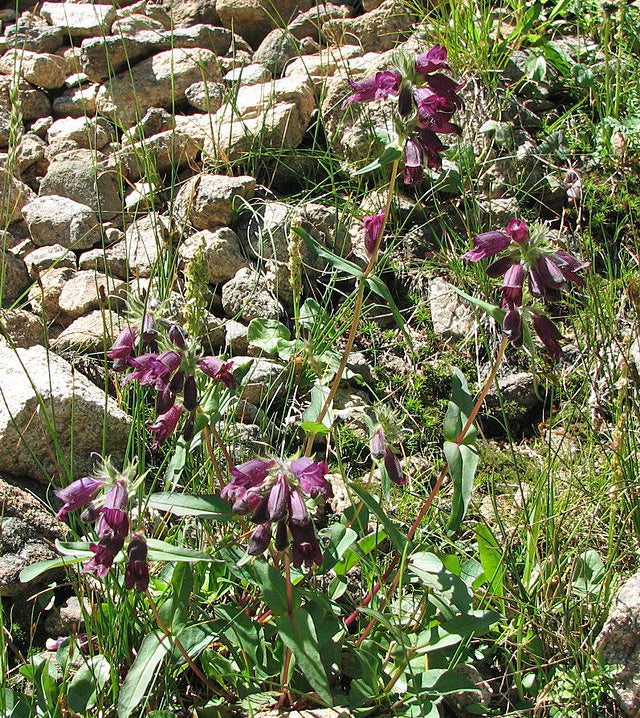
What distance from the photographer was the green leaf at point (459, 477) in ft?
7.66

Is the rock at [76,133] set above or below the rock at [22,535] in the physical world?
above

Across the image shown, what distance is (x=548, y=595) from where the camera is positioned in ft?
8.92

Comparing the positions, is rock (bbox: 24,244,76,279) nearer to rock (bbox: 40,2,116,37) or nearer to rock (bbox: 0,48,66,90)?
rock (bbox: 0,48,66,90)

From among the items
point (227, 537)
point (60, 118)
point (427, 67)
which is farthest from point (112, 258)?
point (427, 67)

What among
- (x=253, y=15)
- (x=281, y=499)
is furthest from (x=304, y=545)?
(x=253, y=15)

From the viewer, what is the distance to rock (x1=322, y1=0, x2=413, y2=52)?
5293mm

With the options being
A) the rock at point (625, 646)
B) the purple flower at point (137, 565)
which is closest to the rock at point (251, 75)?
the purple flower at point (137, 565)

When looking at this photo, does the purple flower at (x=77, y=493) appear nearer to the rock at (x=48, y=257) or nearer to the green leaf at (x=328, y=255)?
the green leaf at (x=328, y=255)

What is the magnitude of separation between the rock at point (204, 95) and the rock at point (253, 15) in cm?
84

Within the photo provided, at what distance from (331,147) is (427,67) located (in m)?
2.28

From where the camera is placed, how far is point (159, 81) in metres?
5.10

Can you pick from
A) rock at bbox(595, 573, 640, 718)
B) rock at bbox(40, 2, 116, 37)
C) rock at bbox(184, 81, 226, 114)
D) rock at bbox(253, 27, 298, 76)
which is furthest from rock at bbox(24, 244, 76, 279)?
rock at bbox(595, 573, 640, 718)

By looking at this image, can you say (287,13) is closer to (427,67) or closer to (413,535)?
(427,67)

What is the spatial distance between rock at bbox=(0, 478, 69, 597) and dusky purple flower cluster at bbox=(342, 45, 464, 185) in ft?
5.81
